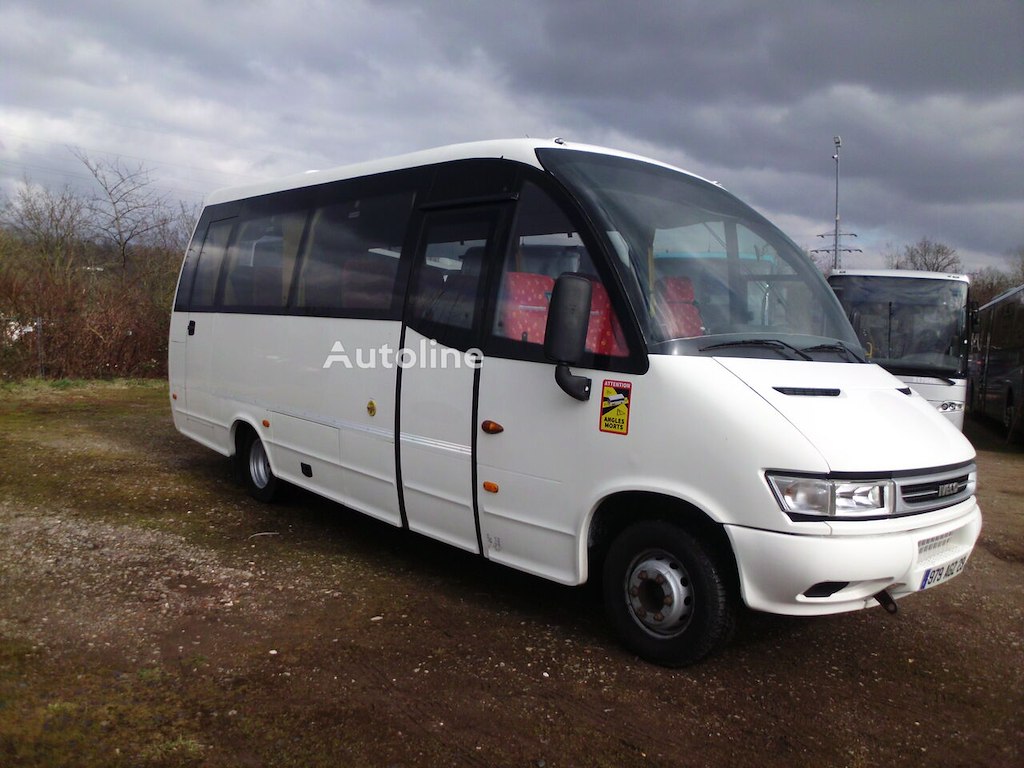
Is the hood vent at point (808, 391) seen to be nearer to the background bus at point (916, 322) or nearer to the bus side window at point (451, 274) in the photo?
the bus side window at point (451, 274)

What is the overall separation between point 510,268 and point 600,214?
68cm

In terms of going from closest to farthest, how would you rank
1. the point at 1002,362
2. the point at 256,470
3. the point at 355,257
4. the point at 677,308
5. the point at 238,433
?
1. the point at 677,308
2. the point at 355,257
3. the point at 256,470
4. the point at 238,433
5. the point at 1002,362

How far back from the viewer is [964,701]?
394 cm

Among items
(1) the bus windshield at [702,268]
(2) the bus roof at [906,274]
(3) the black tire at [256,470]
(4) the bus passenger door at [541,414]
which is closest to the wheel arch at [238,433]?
(3) the black tire at [256,470]

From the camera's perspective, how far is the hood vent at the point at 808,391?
3781 mm

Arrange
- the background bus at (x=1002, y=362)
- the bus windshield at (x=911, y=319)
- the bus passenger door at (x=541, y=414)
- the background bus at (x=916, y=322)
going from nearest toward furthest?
the bus passenger door at (x=541, y=414), the background bus at (x=916, y=322), the bus windshield at (x=911, y=319), the background bus at (x=1002, y=362)

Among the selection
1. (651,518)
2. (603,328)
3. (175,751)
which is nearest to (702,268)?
(603,328)

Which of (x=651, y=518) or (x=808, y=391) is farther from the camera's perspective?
(x=651, y=518)

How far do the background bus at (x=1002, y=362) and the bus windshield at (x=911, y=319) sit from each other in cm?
60

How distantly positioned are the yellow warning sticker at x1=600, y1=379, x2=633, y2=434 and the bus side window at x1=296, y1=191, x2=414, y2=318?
1919 millimetres

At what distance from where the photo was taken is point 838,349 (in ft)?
14.9

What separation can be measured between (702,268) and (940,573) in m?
1.91

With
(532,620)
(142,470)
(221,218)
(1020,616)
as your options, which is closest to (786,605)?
(532,620)

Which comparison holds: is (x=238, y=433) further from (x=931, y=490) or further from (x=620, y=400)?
(x=931, y=490)
